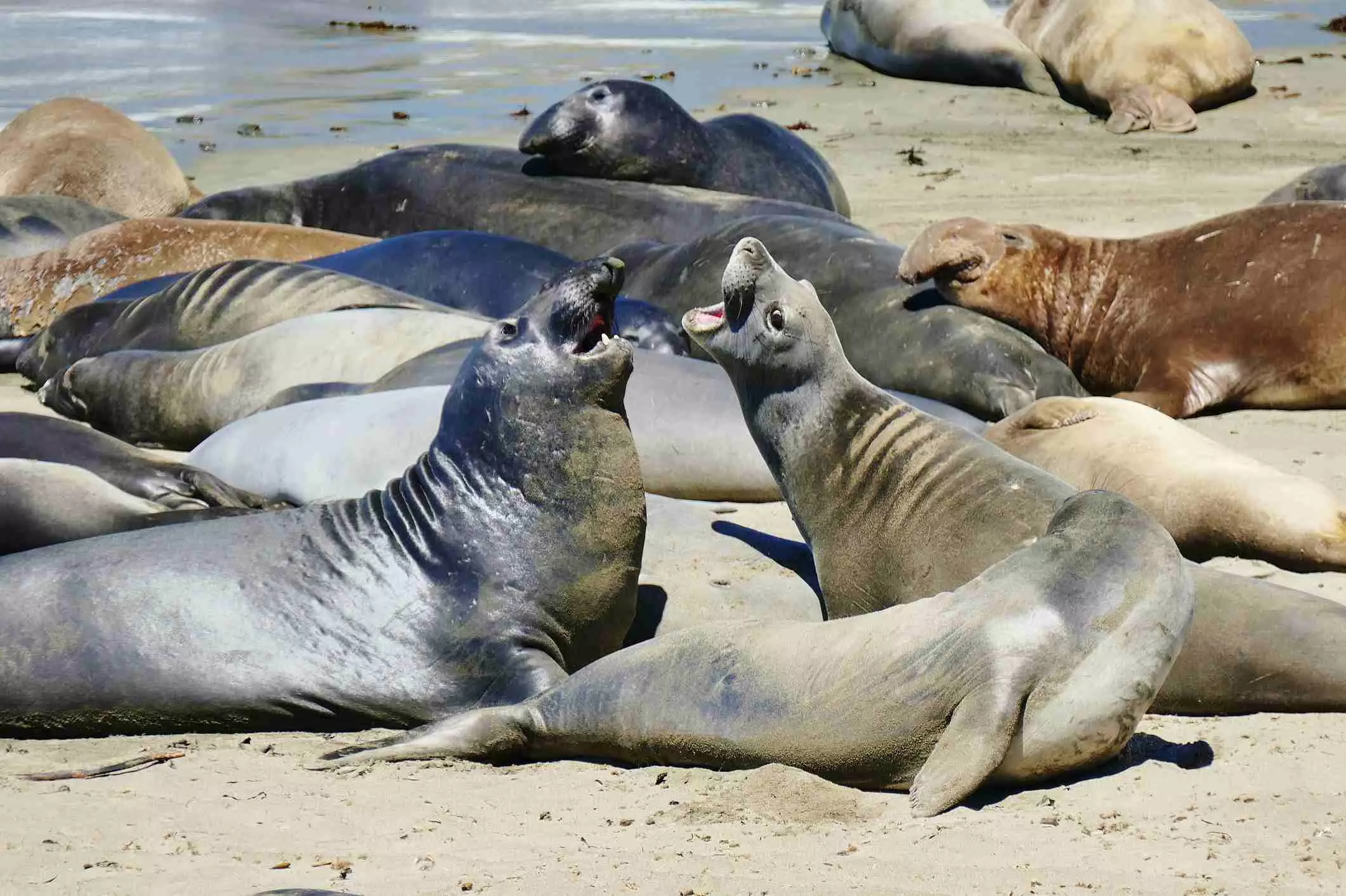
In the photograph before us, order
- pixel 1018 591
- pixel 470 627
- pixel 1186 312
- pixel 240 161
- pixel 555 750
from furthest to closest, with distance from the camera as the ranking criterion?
pixel 240 161 → pixel 1186 312 → pixel 470 627 → pixel 555 750 → pixel 1018 591

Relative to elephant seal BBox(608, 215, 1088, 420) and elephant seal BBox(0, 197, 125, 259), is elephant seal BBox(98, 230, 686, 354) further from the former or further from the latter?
elephant seal BBox(0, 197, 125, 259)

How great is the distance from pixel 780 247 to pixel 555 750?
404 centimetres

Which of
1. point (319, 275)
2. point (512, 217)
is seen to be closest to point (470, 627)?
point (319, 275)

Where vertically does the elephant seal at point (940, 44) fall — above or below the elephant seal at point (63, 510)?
above

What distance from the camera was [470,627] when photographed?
457 centimetres

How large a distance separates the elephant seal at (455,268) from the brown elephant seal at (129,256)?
0.39 metres

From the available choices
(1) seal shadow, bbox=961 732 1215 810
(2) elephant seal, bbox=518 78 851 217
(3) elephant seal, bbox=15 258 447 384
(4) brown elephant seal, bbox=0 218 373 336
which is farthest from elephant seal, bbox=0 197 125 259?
(1) seal shadow, bbox=961 732 1215 810

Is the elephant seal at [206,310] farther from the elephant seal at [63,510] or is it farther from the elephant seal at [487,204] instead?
the elephant seal at [63,510]

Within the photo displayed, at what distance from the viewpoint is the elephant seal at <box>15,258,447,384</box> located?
7566 mm

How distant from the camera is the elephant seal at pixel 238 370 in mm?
6898

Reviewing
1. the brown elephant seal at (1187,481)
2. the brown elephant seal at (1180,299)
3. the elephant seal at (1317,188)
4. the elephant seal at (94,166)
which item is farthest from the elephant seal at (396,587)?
the elephant seal at (94,166)

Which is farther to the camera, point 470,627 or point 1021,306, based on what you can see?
point 1021,306

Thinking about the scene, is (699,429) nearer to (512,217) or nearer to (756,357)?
(756,357)

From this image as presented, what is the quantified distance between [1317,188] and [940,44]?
644 centimetres
